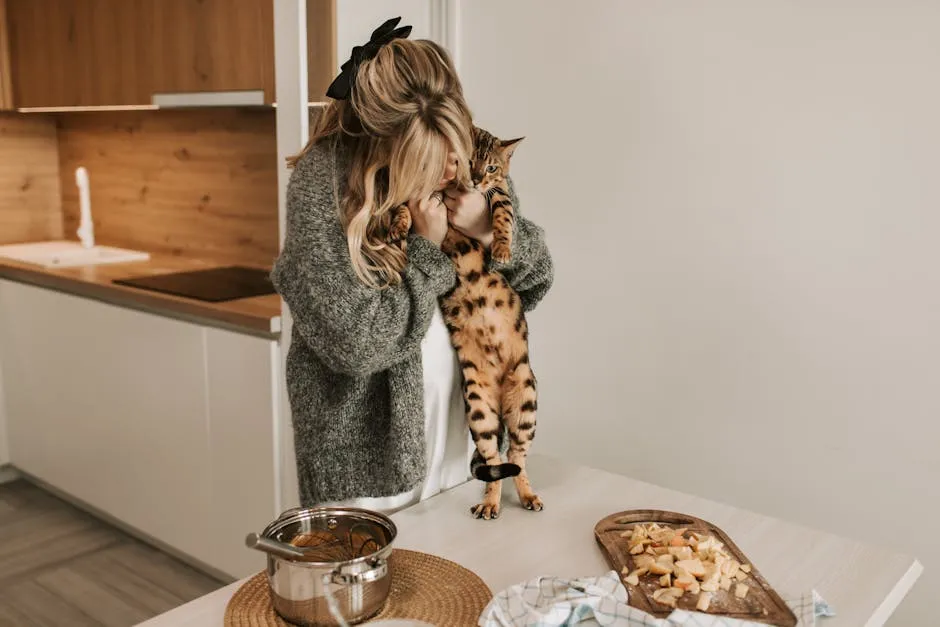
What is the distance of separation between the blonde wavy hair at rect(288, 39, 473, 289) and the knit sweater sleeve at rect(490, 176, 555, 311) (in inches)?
6.4

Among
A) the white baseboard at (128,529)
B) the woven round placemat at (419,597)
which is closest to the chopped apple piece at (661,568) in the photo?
the woven round placemat at (419,597)

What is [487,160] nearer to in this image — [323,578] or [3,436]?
[323,578]

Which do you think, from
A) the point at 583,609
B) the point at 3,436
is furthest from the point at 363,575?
the point at 3,436

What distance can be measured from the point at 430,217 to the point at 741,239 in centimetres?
97

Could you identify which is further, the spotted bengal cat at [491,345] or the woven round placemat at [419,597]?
the spotted bengal cat at [491,345]

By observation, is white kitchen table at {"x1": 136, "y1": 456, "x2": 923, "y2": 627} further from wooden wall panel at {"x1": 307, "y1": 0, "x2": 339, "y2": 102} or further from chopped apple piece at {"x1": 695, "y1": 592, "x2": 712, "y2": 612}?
wooden wall panel at {"x1": 307, "y1": 0, "x2": 339, "y2": 102}

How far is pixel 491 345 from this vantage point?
1437 millimetres

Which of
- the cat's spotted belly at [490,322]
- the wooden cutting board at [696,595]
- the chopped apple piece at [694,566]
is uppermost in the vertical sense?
the cat's spotted belly at [490,322]

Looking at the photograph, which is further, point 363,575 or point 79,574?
point 79,574

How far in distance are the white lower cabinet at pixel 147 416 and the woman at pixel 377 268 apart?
88 centimetres

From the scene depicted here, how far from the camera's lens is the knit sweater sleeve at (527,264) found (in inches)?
57.9

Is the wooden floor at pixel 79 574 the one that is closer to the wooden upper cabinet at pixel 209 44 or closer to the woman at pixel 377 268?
the woman at pixel 377 268

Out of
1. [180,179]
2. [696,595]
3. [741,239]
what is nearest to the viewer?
[696,595]

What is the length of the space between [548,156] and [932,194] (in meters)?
0.97
